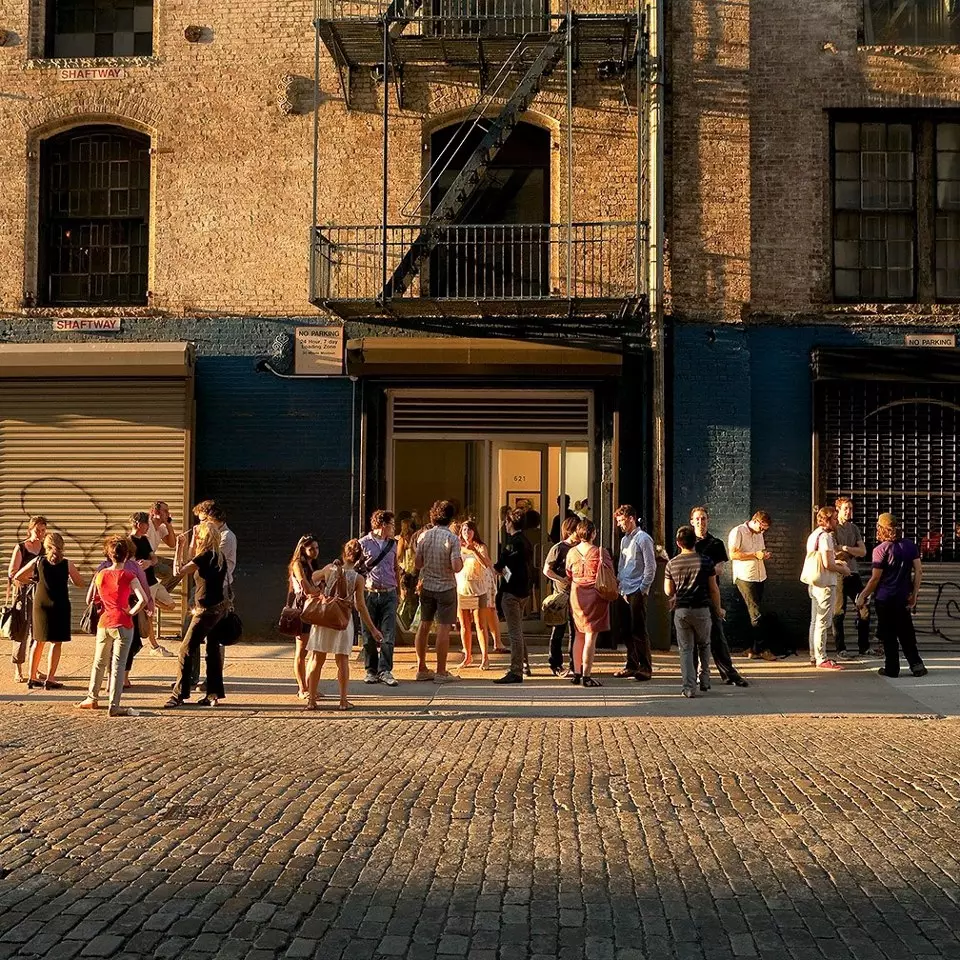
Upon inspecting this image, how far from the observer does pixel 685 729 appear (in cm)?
1055

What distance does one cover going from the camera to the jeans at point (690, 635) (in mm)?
12086

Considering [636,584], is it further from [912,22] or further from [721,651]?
[912,22]

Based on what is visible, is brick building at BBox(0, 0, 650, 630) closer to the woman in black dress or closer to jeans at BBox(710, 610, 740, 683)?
jeans at BBox(710, 610, 740, 683)

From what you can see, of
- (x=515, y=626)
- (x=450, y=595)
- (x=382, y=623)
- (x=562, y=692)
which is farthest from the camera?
(x=450, y=595)

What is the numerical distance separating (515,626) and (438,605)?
87cm

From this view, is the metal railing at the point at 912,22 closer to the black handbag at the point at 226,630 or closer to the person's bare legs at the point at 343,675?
the person's bare legs at the point at 343,675

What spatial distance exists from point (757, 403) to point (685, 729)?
6338mm

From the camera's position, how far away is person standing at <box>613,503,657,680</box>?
13258mm

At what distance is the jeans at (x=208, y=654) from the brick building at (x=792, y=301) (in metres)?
6.48

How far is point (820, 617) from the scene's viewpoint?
14.2m

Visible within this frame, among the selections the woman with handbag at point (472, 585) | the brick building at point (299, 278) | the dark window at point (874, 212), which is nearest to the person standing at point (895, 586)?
the brick building at point (299, 278)

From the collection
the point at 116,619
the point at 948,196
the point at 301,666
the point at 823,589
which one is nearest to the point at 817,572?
the point at 823,589

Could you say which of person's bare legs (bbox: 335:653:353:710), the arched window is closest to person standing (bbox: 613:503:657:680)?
person's bare legs (bbox: 335:653:353:710)

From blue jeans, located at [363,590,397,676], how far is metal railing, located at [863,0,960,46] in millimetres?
9670
